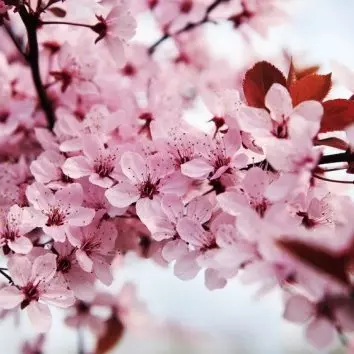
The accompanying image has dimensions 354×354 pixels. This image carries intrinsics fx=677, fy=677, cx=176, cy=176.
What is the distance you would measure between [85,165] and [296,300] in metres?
0.46

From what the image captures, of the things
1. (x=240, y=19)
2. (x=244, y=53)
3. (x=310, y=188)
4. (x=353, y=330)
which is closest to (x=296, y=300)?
(x=353, y=330)

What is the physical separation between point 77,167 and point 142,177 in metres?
0.12

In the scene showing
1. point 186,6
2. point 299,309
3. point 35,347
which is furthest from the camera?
point 35,347

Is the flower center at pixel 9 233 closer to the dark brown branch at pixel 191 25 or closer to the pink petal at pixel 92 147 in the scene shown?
the pink petal at pixel 92 147

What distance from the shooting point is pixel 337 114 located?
928 mm

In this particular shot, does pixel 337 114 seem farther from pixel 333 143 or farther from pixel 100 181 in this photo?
pixel 100 181

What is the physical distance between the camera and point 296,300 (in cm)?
70

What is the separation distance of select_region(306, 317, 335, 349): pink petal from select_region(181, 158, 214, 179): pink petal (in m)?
0.31

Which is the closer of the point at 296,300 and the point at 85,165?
the point at 296,300

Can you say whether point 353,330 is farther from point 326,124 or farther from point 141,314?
point 141,314

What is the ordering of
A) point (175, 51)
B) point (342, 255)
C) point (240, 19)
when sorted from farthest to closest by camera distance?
point (175, 51) < point (240, 19) < point (342, 255)

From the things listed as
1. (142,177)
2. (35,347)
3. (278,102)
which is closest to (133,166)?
(142,177)

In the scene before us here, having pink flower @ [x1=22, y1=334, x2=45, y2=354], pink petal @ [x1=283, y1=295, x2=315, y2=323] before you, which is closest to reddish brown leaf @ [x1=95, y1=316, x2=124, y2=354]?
pink flower @ [x1=22, y1=334, x2=45, y2=354]

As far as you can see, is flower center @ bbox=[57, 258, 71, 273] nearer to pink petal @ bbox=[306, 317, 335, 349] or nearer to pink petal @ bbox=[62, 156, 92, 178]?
pink petal @ bbox=[62, 156, 92, 178]
